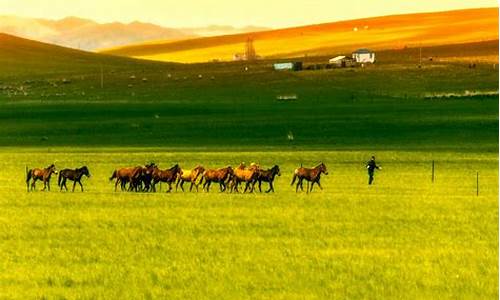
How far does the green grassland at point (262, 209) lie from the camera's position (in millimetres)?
20359

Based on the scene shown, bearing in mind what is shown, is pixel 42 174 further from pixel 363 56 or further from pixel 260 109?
pixel 363 56

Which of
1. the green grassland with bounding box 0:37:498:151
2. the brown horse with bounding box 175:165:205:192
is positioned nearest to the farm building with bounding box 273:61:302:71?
the green grassland with bounding box 0:37:498:151

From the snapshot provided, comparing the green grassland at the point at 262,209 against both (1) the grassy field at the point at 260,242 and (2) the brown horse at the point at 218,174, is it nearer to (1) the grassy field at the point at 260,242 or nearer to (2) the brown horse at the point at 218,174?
(1) the grassy field at the point at 260,242

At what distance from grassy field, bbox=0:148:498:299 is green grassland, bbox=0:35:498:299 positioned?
48 millimetres

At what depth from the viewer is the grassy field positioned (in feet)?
64.8

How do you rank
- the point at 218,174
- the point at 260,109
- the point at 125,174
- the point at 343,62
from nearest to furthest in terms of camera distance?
the point at 218,174, the point at 125,174, the point at 260,109, the point at 343,62

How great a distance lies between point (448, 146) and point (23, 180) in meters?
25.4

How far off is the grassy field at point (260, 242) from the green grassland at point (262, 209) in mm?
48

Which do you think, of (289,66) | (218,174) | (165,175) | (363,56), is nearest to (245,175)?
(218,174)

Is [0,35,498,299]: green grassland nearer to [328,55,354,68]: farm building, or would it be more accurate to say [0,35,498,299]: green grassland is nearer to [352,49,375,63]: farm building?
[328,55,354,68]: farm building

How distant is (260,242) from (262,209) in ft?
22.6

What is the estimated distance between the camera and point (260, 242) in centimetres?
2530

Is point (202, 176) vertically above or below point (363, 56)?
below

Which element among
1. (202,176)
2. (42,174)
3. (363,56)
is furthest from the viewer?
(363,56)
